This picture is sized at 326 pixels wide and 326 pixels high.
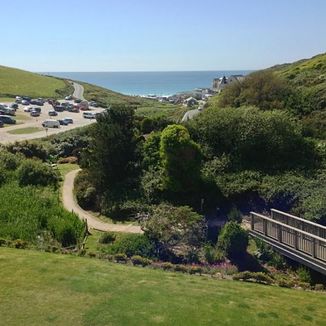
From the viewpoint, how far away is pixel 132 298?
13586 millimetres

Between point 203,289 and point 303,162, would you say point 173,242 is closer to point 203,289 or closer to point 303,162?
point 203,289

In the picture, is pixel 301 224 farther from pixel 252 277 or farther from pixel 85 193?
pixel 85 193

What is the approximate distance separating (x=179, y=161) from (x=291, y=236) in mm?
8816

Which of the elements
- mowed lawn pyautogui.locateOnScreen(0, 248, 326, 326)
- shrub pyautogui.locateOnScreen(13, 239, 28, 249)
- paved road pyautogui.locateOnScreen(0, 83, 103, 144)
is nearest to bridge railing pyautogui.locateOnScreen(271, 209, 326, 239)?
mowed lawn pyautogui.locateOnScreen(0, 248, 326, 326)

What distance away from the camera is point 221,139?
3050 centimetres

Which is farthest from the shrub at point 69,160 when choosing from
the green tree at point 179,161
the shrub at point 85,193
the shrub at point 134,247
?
the shrub at point 134,247

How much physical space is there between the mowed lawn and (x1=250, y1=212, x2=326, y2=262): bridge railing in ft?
7.02

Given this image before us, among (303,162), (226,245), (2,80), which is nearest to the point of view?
(226,245)

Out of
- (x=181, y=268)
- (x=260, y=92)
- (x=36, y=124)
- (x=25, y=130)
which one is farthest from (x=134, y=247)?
(x=36, y=124)

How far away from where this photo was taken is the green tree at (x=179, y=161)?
25969 millimetres

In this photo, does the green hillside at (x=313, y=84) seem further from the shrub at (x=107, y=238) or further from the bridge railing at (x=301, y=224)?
the shrub at (x=107, y=238)

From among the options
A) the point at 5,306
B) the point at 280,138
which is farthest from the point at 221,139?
the point at 5,306

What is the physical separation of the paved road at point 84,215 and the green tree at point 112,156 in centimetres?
184

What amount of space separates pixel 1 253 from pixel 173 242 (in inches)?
259
